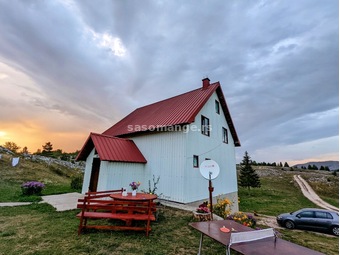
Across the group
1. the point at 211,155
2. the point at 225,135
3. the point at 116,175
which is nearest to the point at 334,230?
the point at 211,155

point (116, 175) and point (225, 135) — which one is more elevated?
point (225, 135)

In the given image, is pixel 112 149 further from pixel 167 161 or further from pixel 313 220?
pixel 313 220

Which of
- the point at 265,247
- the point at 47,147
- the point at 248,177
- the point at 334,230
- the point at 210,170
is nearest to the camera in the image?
the point at 265,247

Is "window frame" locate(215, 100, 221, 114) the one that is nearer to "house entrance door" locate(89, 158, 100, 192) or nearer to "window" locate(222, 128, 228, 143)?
"window" locate(222, 128, 228, 143)

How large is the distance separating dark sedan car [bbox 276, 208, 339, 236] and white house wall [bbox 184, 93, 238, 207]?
13.5ft

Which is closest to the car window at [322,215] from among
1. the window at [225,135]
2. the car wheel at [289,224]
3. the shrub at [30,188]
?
the car wheel at [289,224]

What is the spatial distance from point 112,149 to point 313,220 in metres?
13.2

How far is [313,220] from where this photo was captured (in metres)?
10.5

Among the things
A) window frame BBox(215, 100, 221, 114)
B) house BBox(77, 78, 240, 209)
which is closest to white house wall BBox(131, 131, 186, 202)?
house BBox(77, 78, 240, 209)

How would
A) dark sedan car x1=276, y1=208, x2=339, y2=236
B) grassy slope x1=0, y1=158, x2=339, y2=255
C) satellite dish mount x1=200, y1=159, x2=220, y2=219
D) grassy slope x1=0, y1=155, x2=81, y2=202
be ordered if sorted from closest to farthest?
1. grassy slope x1=0, y1=158, x2=339, y2=255
2. satellite dish mount x1=200, y1=159, x2=220, y2=219
3. dark sedan car x1=276, y1=208, x2=339, y2=236
4. grassy slope x1=0, y1=155, x2=81, y2=202

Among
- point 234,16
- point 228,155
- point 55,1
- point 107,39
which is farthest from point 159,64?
point 228,155

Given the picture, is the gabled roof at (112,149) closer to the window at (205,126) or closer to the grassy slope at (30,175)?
the grassy slope at (30,175)

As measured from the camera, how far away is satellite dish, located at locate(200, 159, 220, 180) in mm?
6594

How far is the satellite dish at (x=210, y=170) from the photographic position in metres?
6.59
